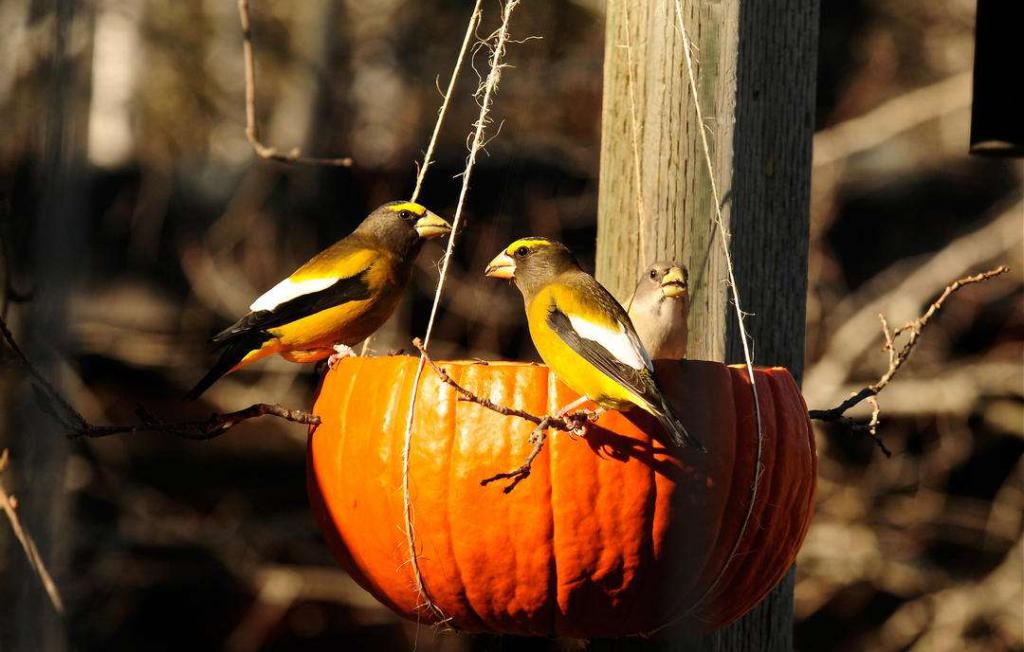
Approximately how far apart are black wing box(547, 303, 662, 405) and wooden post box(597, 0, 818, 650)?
47cm

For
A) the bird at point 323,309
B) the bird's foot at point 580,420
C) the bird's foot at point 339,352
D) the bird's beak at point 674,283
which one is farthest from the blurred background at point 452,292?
the bird's foot at point 580,420

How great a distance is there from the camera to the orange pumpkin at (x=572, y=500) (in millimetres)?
2258

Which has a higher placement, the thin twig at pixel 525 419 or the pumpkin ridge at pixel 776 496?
the thin twig at pixel 525 419

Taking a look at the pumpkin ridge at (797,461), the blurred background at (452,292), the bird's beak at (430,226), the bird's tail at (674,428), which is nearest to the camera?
the bird's tail at (674,428)

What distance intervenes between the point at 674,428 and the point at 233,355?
5.24 ft

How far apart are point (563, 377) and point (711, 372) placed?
271 millimetres

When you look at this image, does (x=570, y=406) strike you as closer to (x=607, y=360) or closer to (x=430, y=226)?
(x=607, y=360)

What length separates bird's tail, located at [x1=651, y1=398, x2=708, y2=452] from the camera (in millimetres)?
2158

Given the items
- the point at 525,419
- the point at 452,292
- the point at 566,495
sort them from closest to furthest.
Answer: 1. the point at 525,419
2. the point at 566,495
3. the point at 452,292

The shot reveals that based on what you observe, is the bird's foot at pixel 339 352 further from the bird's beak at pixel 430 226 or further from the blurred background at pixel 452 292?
the blurred background at pixel 452 292

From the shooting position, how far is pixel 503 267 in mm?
2971

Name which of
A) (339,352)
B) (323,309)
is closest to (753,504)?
(339,352)

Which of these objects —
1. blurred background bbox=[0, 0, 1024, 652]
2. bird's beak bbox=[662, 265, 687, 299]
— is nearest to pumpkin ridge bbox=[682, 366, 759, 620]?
bird's beak bbox=[662, 265, 687, 299]

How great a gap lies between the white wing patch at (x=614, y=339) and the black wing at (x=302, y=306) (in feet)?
3.11
